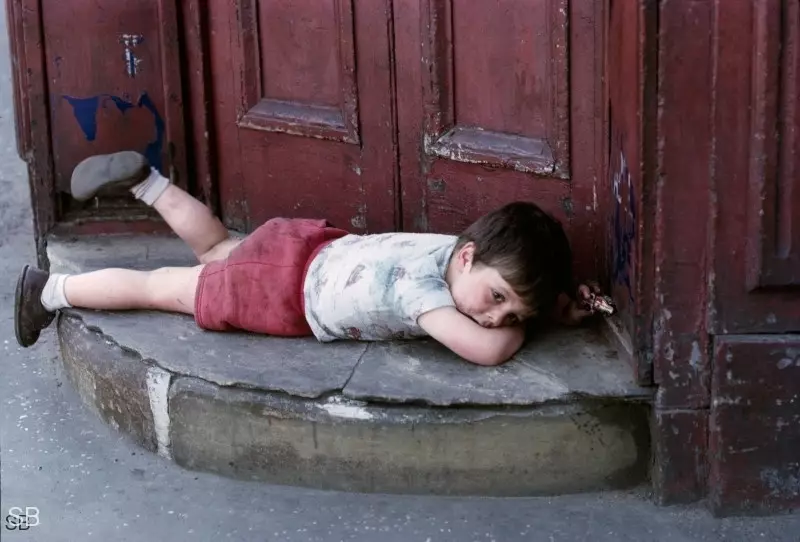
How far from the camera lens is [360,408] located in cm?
296

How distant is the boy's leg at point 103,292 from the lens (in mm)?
3459

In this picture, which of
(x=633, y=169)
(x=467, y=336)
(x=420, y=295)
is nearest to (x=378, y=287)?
(x=420, y=295)

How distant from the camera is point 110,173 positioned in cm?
362

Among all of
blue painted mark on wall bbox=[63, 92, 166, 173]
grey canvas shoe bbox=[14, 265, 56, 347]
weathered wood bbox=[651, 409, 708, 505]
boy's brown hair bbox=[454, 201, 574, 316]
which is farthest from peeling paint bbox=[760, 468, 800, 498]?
blue painted mark on wall bbox=[63, 92, 166, 173]

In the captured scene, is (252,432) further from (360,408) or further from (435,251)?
(435,251)

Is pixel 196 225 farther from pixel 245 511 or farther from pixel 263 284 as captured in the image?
pixel 245 511

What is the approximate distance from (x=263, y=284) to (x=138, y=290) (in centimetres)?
40

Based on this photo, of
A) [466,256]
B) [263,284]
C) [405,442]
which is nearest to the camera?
[405,442]

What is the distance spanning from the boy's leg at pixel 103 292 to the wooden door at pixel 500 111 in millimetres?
644

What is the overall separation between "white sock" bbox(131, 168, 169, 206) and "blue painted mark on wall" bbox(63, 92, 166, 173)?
34 cm

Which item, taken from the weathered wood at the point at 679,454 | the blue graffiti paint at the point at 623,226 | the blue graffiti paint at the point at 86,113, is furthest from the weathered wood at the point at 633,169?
the blue graffiti paint at the point at 86,113

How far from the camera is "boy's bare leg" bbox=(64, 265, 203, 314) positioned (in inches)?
136

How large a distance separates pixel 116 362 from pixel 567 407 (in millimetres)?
1147

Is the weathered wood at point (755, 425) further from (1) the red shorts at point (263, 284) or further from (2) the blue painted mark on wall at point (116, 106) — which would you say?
(2) the blue painted mark on wall at point (116, 106)
